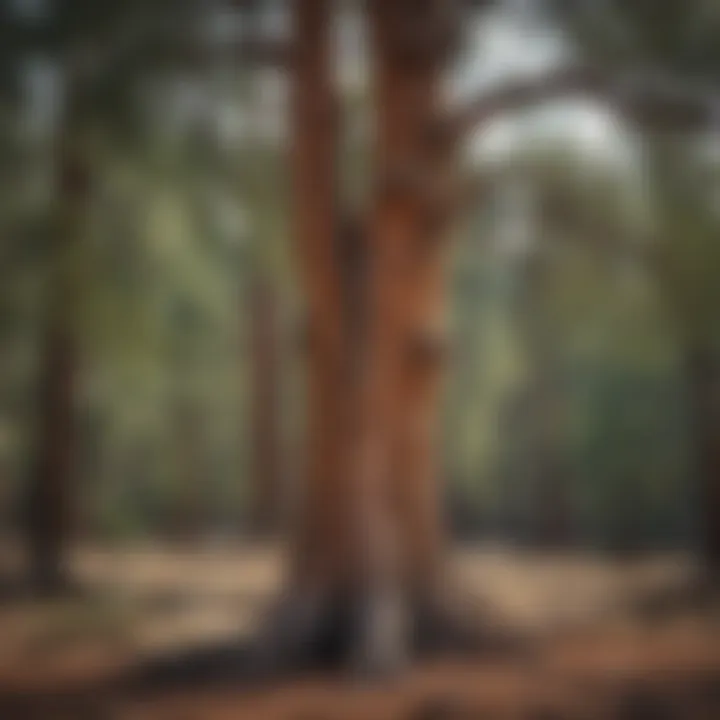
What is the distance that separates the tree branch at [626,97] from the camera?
7.56 feet

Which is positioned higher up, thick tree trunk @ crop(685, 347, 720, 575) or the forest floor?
thick tree trunk @ crop(685, 347, 720, 575)

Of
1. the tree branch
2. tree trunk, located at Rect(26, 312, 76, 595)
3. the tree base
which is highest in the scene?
the tree branch

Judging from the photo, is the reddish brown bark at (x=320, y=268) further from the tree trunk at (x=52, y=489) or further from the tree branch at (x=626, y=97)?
the tree trunk at (x=52, y=489)

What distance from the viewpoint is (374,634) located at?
2.22 meters

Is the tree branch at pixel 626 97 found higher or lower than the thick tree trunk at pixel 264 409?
higher

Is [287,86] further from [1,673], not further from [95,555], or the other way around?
[1,673]

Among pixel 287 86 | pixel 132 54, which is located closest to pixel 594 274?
pixel 287 86

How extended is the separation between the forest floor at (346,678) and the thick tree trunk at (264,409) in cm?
9

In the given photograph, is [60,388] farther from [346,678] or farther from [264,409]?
[346,678]

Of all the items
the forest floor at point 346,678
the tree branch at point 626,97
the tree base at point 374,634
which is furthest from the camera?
the tree branch at point 626,97

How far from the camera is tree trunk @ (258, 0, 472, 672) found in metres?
2.21

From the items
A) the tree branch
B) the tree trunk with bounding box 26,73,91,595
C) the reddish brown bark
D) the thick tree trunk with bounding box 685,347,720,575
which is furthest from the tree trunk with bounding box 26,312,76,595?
the thick tree trunk with bounding box 685,347,720,575

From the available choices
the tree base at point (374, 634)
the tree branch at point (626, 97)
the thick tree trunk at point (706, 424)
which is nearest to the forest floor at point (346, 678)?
the tree base at point (374, 634)

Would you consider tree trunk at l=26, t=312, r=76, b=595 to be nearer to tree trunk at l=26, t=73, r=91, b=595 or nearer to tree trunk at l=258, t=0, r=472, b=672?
tree trunk at l=26, t=73, r=91, b=595
